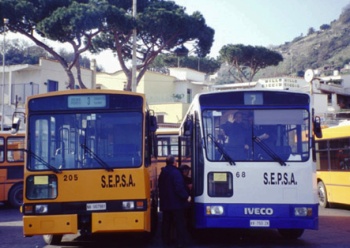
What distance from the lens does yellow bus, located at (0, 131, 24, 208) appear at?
18.5m

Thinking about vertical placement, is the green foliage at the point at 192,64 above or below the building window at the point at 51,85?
above

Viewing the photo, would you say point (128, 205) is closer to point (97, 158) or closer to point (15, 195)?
point (97, 158)

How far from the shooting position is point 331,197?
17.2m

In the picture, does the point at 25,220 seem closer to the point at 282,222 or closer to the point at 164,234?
the point at 164,234

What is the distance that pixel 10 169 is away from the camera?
18.6 meters

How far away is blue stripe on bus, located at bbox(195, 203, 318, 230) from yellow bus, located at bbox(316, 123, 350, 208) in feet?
23.6

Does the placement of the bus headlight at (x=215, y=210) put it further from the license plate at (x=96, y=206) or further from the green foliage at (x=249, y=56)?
the green foliage at (x=249, y=56)

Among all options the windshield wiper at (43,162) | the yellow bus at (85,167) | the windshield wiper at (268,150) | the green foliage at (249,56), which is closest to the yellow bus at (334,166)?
the windshield wiper at (268,150)

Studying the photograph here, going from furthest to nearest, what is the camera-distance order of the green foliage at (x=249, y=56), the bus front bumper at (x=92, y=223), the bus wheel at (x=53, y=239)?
the green foliage at (x=249, y=56), the bus wheel at (x=53, y=239), the bus front bumper at (x=92, y=223)

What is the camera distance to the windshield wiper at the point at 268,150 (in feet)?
31.4

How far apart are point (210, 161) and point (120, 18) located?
20.5 m

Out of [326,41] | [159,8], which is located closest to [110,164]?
[159,8]

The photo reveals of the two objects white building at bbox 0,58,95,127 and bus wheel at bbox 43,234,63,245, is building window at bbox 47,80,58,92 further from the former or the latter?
bus wheel at bbox 43,234,63,245

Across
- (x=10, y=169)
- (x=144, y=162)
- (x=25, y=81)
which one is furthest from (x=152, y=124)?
(x=25, y=81)
